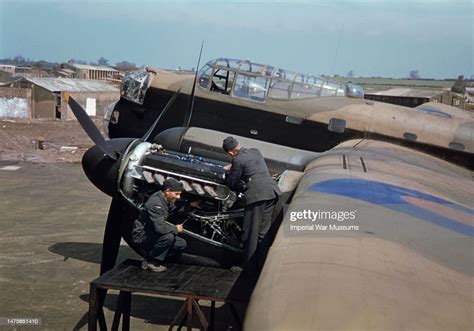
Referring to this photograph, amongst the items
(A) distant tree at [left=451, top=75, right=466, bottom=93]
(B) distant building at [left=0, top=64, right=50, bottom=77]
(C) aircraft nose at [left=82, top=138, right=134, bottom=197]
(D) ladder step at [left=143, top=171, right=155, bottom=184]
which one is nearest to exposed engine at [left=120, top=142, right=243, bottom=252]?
(D) ladder step at [left=143, top=171, right=155, bottom=184]

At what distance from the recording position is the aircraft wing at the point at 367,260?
2537mm

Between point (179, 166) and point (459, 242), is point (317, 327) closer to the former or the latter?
point (459, 242)

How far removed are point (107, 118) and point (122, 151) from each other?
14.4ft

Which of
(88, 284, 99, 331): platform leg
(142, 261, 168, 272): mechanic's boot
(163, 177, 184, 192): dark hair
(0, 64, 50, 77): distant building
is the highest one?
(163, 177, 184, 192): dark hair

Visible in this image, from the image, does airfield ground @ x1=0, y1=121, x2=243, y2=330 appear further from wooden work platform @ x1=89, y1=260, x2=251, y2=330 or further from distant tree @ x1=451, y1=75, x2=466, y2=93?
distant tree @ x1=451, y1=75, x2=466, y2=93

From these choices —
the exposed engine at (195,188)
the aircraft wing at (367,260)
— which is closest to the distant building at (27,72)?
the exposed engine at (195,188)

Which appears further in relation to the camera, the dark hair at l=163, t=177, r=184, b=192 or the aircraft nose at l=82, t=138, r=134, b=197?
the aircraft nose at l=82, t=138, r=134, b=197

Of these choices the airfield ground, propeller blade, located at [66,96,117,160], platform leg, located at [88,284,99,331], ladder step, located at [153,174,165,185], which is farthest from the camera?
the airfield ground

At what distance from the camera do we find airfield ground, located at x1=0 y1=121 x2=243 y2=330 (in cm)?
735

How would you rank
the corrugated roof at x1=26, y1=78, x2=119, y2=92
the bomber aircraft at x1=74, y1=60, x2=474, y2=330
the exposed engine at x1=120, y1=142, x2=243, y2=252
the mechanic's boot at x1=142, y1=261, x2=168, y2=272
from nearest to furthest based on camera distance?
the bomber aircraft at x1=74, y1=60, x2=474, y2=330 → the mechanic's boot at x1=142, y1=261, x2=168, y2=272 → the exposed engine at x1=120, y1=142, x2=243, y2=252 → the corrugated roof at x1=26, y1=78, x2=119, y2=92

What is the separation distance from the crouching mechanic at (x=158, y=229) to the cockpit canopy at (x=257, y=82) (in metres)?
4.56

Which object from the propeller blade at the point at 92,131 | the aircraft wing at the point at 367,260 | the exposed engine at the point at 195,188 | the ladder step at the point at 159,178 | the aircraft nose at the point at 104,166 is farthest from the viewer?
the propeller blade at the point at 92,131

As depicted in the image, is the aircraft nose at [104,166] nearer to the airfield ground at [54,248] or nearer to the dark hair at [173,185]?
the dark hair at [173,185]

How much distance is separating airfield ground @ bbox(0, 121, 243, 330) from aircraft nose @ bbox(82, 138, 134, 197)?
1801 mm
